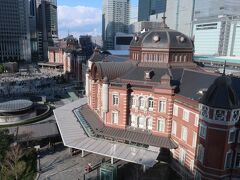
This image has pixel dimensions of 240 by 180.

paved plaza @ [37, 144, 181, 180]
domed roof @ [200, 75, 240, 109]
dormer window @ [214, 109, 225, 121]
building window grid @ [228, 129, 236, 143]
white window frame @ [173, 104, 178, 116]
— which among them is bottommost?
paved plaza @ [37, 144, 181, 180]

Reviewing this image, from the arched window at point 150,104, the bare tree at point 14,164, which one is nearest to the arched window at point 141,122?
the arched window at point 150,104

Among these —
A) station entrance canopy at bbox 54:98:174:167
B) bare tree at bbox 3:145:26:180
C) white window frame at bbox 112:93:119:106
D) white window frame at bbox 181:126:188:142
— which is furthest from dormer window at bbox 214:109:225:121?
bare tree at bbox 3:145:26:180

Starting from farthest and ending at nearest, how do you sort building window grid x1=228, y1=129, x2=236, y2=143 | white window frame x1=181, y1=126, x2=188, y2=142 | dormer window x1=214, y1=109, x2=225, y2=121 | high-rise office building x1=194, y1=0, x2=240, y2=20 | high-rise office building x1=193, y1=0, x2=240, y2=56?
1. high-rise office building x1=194, y1=0, x2=240, y2=20
2. high-rise office building x1=193, y1=0, x2=240, y2=56
3. white window frame x1=181, y1=126, x2=188, y2=142
4. building window grid x1=228, y1=129, x2=236, y2=143
5. dormer window x1=214, y1=109, x2=225, y2=121

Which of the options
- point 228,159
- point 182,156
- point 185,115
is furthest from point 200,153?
point 185,115

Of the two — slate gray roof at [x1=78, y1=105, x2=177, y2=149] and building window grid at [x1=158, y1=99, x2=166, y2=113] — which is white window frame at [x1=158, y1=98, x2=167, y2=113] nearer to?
building window grid at [x1=158, y1=99, x2=166, y2=113]

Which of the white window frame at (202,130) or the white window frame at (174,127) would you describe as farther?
the white window frame at (174,127)

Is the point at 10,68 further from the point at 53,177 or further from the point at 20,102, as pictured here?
the point at 53,177

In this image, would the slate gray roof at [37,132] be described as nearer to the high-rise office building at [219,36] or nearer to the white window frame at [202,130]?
the white window frame at [202,130]
